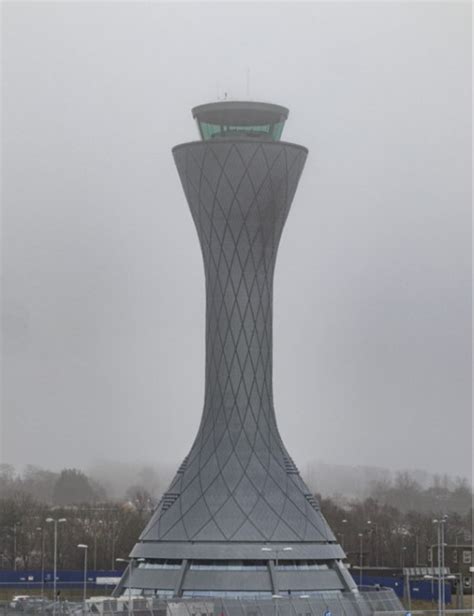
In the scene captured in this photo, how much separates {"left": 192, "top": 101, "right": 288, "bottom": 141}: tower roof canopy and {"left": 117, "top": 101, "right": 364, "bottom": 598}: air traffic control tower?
0.07 meters

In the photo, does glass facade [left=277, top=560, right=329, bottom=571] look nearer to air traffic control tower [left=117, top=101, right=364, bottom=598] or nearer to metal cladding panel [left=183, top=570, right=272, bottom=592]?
air traffic control tower [left=117, top=101, right=364, bottom=598]

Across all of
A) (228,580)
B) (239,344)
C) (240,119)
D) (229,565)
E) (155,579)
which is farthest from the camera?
(240,119)

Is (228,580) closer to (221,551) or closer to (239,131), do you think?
(221,551)

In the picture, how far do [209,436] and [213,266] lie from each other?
25.5 ft

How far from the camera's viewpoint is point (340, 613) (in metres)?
79.2

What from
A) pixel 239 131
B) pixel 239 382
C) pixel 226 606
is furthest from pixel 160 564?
pixel 239 131

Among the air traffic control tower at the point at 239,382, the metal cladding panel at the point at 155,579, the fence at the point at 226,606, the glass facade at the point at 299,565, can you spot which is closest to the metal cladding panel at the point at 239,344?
the air traffic control tower at the point at 239,382

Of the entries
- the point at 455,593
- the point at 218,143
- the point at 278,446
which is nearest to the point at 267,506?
the point at 278,446

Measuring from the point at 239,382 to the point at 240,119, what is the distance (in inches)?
486

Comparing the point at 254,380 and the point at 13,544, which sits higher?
the point at 254,380

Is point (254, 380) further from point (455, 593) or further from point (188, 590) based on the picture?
point (455, 593)

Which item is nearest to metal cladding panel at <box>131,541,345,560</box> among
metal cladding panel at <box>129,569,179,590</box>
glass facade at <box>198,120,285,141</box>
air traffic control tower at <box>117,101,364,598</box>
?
air traffic control tower at <box>117,101,364,598</box>

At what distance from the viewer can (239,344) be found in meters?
85.4

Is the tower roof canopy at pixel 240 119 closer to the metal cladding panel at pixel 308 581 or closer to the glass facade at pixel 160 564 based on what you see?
the glass facade at pixel 160 564
